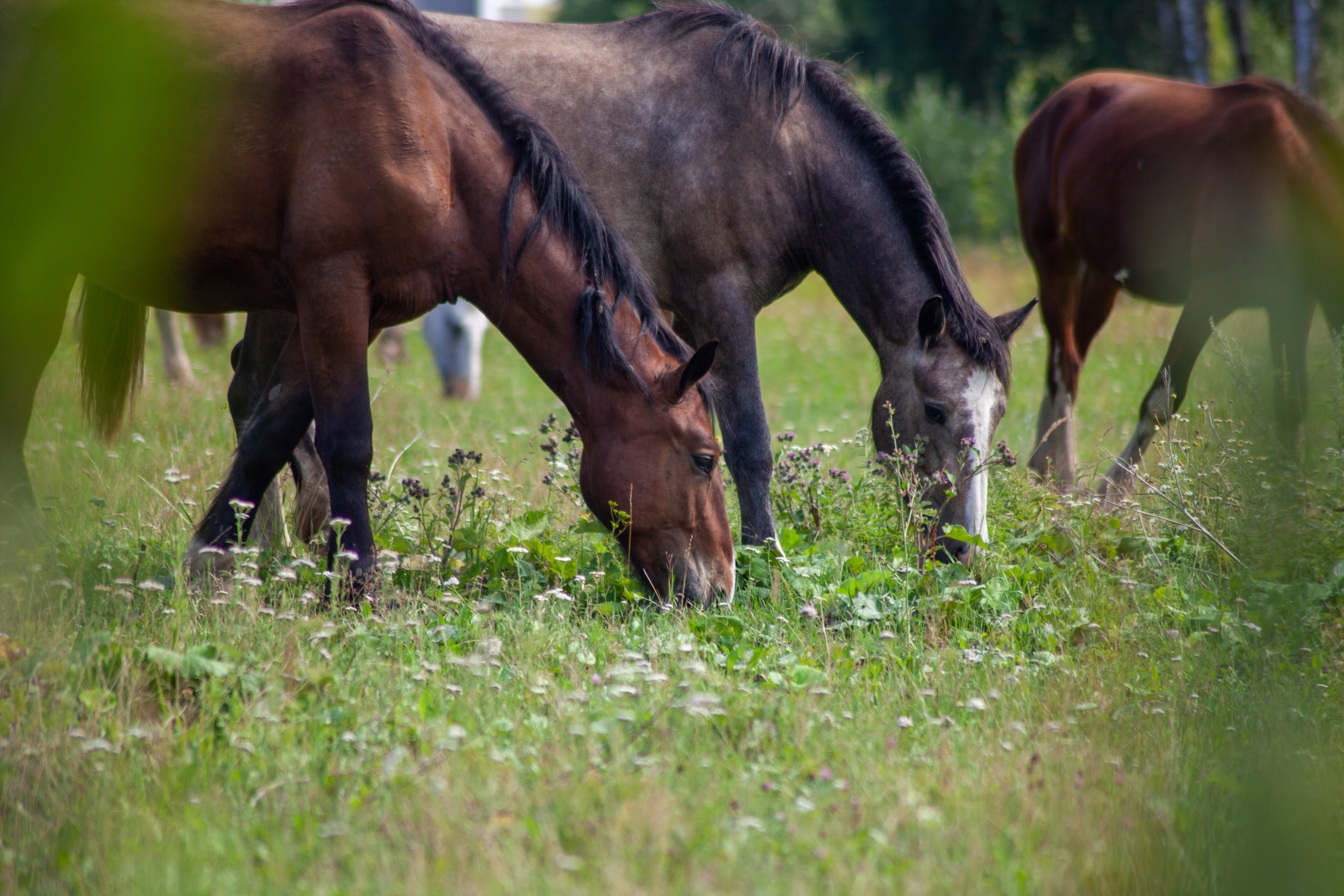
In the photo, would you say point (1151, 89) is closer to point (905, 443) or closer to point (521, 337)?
point (905, 443)

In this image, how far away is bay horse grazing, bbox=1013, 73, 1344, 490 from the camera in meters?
5.35

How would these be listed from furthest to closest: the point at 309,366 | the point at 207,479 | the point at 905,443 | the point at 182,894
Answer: the point at 207,479 < the point at 905,443 < the point at 309,366 < the point at 182,894

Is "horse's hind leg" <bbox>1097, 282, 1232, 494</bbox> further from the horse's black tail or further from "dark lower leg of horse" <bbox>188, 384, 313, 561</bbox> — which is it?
the horse's black tail

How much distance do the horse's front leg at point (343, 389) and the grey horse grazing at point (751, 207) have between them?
3.50 ft

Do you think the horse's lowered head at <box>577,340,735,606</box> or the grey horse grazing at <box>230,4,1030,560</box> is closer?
the horse's lowered head at <box>577,340,735,606</box>

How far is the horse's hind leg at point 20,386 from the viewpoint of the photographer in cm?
365

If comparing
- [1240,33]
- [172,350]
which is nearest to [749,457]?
[172,350]

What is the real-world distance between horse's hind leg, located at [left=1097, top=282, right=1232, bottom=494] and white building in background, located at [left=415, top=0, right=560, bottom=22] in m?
3.71

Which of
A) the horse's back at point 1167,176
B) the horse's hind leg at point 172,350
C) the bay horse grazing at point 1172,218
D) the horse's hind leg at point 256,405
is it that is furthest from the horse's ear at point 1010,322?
the horse's hind leg at point 172,350

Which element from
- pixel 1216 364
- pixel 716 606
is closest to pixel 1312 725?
pixel 716 606

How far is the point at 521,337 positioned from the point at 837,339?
28.8 feet

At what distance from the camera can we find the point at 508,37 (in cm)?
478

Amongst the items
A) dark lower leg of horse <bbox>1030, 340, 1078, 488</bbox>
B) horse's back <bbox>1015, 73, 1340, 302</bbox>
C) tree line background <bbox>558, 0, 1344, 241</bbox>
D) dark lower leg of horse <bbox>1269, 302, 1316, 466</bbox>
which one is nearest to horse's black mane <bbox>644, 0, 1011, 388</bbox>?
dark lower leg of horse <bbox>1269, 302, 1316, 466</bbox>

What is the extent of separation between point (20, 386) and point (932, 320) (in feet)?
11.0
